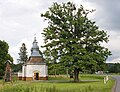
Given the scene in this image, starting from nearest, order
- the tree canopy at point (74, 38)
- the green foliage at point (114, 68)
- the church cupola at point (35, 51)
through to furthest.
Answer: the tree canopy at point (74, 38) < the church cupola at point (35, 51) < the green foliage at point (114, 68)

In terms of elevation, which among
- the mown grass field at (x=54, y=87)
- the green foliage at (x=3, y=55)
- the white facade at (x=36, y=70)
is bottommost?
the mown grass field at (x=54, y=87)

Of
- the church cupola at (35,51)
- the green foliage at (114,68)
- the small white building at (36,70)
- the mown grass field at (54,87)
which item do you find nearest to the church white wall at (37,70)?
the small white building at (36,70)

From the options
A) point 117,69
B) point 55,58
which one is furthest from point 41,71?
point 117,69

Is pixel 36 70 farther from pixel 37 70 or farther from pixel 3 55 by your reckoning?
pixel 3 55

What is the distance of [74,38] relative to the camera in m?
68.6

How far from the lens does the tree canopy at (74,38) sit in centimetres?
6644

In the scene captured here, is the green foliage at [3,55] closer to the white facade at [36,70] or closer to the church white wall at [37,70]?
the white facade at [36,70]

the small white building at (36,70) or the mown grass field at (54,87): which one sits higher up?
the small white building at (36,70)

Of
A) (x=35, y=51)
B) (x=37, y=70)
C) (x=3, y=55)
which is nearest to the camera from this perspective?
(x=37, y=70)

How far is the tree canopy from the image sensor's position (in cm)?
6644

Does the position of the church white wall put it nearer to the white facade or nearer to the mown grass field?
the white facade

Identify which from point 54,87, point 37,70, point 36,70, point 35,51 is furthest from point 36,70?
point 54,87

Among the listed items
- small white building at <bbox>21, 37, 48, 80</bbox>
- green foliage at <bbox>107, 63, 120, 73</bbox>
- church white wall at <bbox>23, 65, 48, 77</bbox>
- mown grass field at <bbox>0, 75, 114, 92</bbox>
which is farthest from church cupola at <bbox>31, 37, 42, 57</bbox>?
green foliage at <bbox>107, 63, 120, 73</bbox>

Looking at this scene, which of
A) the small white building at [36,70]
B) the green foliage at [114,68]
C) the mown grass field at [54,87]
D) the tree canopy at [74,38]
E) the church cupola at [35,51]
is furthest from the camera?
the green foliage at [114,68]
